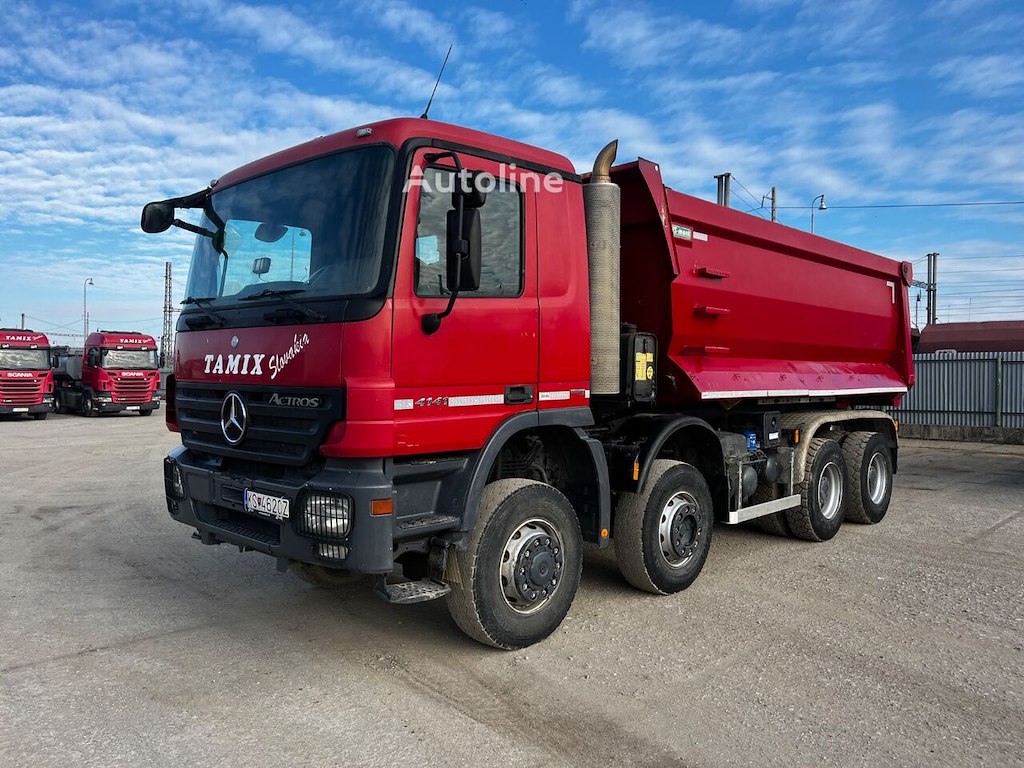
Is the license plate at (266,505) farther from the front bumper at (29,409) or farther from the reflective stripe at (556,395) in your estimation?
the front bumper at (29,409)

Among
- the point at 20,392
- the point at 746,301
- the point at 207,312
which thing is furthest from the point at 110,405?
the point at 746,301

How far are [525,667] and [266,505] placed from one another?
1.64 metres

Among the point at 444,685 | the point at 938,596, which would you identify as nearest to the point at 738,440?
the point at 938,596

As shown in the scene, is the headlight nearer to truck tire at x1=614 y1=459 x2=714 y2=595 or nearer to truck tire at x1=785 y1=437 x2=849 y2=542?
truck tire at x1=614 y1=459 x2=714 y2=595

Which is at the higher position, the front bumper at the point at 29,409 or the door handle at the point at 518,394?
the door handle at the point at 518,394

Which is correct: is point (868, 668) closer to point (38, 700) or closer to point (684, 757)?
point (684, 757)

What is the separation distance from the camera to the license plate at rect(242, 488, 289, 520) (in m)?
3.85

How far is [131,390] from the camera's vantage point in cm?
2511

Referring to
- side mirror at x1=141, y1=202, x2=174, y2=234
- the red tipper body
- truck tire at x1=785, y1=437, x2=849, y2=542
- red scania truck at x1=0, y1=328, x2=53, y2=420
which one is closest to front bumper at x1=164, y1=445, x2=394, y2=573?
side mirror at x1=141, y1=202, x2=174, y2=234

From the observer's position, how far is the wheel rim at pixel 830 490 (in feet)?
24.3

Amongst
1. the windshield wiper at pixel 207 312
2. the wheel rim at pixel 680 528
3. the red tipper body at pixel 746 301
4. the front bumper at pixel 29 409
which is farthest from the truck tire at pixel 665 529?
the front bumper at pixel 29 409

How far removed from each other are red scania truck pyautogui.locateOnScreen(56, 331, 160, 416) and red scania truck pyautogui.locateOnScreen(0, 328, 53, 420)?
1303 mm

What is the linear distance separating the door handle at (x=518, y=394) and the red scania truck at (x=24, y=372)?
944 inches

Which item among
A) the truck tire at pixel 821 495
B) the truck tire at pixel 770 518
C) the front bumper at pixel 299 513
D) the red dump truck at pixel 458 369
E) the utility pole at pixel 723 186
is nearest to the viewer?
the front bumper at pixel 299 513
